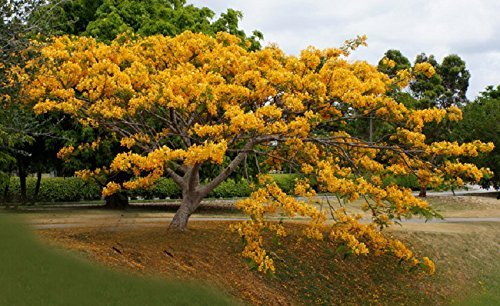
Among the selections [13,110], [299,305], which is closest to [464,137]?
[299,305]

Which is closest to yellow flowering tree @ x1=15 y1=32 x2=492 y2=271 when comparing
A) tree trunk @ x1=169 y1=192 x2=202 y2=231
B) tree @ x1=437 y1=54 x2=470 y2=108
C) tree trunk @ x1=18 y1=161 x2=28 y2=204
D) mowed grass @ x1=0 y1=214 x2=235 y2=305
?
tree trunk @ x1=169 y1=192 x2=202 y2=231

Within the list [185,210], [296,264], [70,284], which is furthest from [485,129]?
[70,284]

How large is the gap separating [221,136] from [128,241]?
326cm

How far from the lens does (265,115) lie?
34.2 ft

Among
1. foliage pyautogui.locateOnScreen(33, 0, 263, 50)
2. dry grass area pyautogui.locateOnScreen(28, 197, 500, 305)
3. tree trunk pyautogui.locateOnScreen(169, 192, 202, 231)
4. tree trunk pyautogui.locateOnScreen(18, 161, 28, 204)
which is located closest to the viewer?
dry grass area pyautogui.locateOnScreen(28, 197, 500, 305)

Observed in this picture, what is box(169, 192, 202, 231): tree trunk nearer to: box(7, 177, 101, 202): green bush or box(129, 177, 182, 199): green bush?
box(7, 177, 101, 202): green bush

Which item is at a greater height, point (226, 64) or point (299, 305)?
point (226, 64)

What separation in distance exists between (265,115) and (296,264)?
13.2 feet

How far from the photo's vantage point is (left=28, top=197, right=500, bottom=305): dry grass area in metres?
10.3

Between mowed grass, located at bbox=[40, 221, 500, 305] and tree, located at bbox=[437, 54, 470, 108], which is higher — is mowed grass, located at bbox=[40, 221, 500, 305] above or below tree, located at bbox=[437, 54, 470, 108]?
below

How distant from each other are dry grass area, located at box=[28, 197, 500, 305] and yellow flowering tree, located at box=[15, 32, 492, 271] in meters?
1.07

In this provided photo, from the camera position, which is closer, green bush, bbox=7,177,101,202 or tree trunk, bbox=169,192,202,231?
tree trunk, bbox=169,192,202,231

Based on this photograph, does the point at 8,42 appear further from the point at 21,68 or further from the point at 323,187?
the point at 323,187

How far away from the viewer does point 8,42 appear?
A: 8578mm
